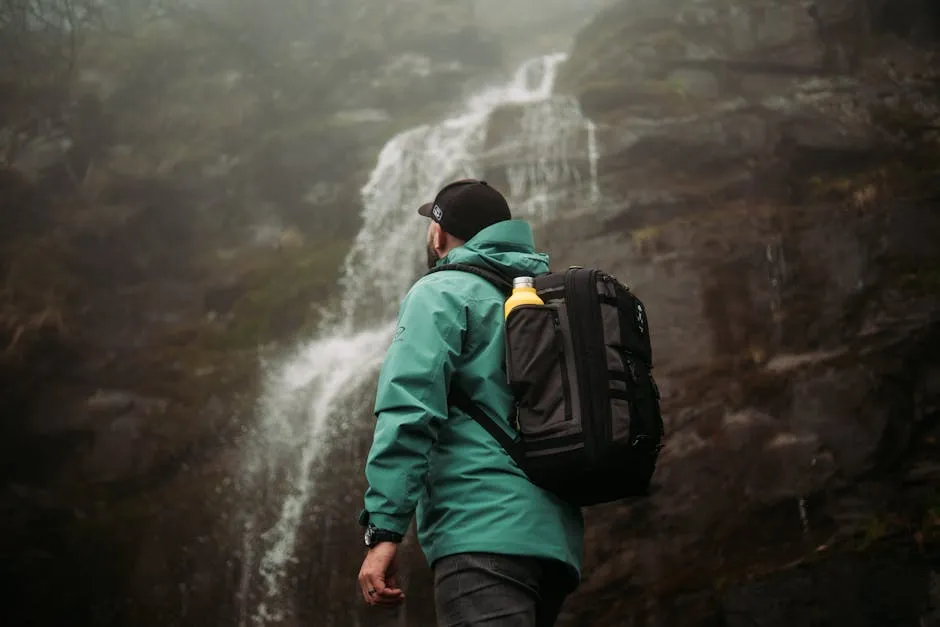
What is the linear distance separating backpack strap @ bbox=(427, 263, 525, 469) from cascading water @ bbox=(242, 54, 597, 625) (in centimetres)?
470

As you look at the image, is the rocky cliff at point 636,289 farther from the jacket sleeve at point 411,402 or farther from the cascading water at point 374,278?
the jacket sleeve at point 411,402

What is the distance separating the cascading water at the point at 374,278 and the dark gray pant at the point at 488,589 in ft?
15.5

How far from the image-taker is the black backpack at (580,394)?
2287 mm

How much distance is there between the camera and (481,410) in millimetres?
2482

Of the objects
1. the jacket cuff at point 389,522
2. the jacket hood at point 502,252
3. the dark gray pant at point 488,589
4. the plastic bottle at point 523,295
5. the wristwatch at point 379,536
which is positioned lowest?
the dark gray pant at point 488,589

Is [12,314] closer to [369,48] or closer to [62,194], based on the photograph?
[62,194]

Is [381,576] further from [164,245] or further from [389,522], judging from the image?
[164,245]

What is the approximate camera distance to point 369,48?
1372cm

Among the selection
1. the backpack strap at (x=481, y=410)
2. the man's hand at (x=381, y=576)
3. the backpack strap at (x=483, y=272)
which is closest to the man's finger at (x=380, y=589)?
the man's hand at (x=381, y=576)

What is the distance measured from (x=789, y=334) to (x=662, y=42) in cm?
580

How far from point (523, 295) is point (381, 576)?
973mm

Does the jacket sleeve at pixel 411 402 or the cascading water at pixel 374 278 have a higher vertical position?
the jacket sleeve at pixel 411 402

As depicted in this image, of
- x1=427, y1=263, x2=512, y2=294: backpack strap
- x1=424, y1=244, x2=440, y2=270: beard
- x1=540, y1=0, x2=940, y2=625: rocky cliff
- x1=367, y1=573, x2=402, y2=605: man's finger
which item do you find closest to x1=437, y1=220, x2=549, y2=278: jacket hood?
x1=427, y1=263, x2=512, y2=294: backpack strap

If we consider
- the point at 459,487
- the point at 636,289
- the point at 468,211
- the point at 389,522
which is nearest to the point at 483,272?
the point at 468,211
